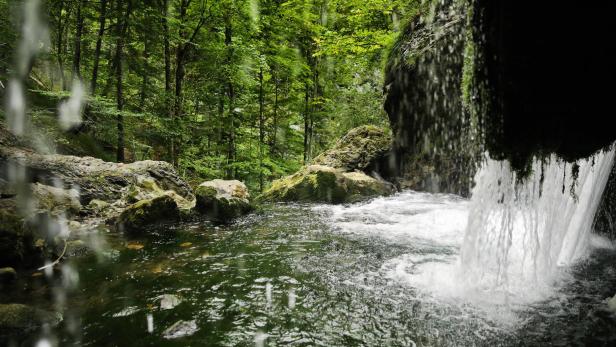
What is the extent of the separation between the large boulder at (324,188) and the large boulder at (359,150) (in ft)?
6.19

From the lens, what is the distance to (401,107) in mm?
13008

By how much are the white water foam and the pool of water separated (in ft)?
0.17

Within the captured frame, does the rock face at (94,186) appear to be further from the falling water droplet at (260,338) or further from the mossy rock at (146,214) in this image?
the falling water droplet at (260,338)

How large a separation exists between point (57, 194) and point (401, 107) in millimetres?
10859

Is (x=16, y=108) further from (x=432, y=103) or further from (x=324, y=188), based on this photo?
(x=432, y=103)

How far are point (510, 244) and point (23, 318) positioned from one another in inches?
216

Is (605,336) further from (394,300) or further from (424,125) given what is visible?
(424,125)

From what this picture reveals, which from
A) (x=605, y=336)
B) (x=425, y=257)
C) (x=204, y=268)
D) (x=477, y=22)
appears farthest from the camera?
(x=425, y=257)

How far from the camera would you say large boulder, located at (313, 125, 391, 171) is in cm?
1379

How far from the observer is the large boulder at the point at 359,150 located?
13789mm

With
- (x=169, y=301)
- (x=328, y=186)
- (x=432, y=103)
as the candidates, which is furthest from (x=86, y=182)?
(x=432, y=103)

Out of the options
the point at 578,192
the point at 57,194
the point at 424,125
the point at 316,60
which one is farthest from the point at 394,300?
the point at 316,60

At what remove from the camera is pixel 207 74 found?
45.1ft

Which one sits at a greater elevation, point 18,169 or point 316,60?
point 316,60
